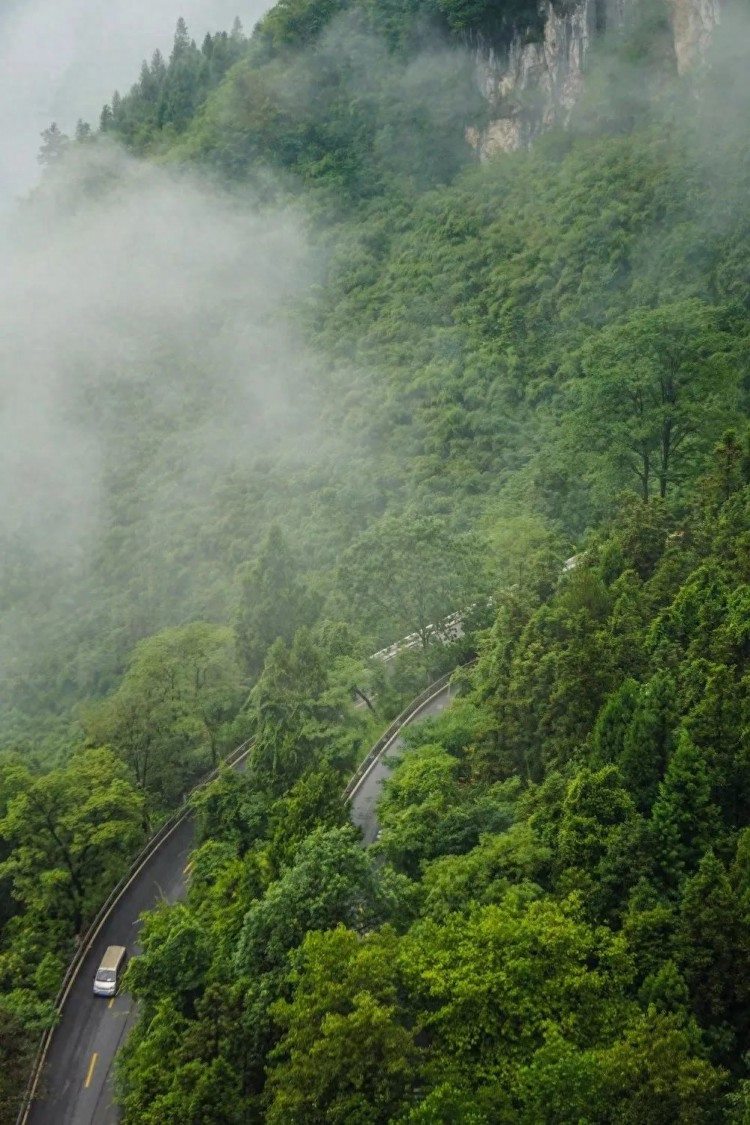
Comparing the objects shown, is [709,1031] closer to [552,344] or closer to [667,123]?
[552,344]

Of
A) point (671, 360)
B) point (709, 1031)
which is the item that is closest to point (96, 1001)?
point (709, 1031)

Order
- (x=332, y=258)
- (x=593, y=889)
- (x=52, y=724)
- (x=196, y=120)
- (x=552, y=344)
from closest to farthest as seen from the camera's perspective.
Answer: (x=593, y=889) < (x=52, y=724) < (x=552, y=344) < (x=332, y=258) < (x=196, y=120)

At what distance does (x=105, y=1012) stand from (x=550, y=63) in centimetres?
9587

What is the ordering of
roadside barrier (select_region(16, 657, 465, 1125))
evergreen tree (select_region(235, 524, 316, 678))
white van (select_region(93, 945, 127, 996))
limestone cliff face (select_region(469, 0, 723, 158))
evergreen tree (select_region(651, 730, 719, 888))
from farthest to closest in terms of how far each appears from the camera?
1. limestone cliff face (select_region(469, 0, 723, 158))
2. evergreen tree (select_region(235, 524, 316, 678))
3. white van (select_region(93, 945, 127, 996))
4. roadside barrier (select_region(16, 657, 465, 1125))
5. evergreen tree (select_region(651, 730, 719, 888))

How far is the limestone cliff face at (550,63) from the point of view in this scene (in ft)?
305

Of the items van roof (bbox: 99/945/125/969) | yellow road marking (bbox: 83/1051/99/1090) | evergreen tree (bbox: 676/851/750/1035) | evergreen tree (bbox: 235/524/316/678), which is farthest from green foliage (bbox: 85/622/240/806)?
evergreen tree (bbox: 676/851/750/1035)

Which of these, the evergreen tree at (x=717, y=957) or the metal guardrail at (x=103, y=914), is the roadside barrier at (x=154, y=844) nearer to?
the metal guardrail at (x=103, y=914)

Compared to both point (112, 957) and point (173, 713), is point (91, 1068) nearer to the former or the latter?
point (112, 957)

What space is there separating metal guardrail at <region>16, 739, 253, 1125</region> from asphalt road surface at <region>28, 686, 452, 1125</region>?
203mm

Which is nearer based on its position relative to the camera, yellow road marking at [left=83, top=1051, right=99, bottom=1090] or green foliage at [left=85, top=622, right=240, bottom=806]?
yellow road marking at [left=83, top=1051, right=99, bottom=1090]

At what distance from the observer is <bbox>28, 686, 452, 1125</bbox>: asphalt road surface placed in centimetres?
Result: 3638

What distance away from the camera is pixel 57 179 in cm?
15188

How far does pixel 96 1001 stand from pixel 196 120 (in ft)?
407

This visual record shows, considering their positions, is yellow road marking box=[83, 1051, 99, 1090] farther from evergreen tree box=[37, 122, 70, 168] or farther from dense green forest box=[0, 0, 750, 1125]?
evergreen tree box=[37, 122, 70, 168]
